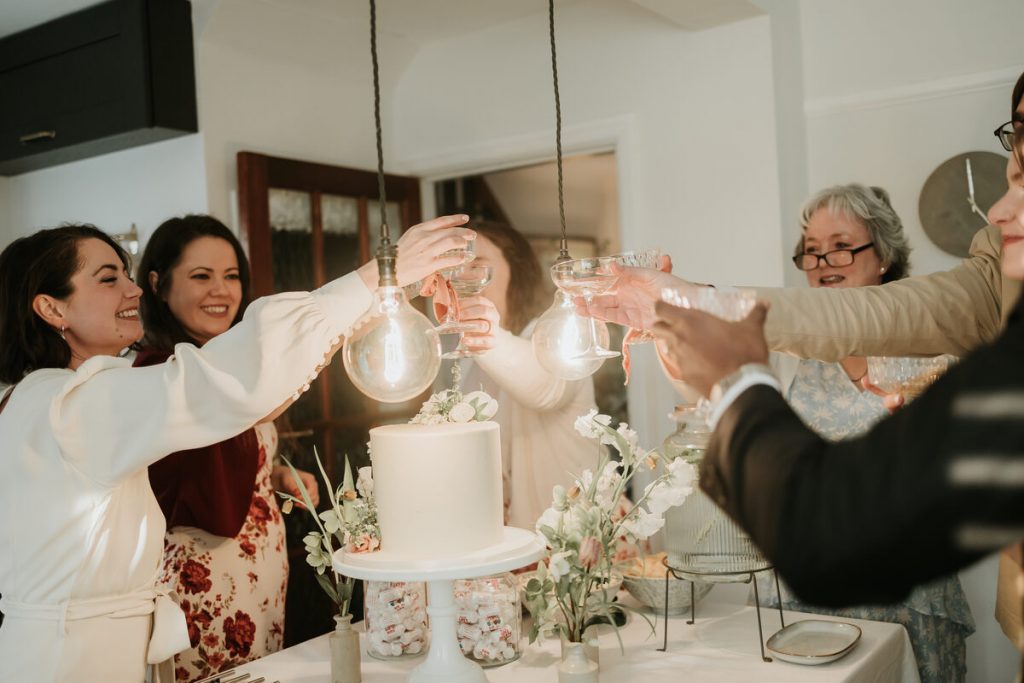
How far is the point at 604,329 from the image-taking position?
1.54 meters

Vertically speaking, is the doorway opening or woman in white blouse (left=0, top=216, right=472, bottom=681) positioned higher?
the doorway opening

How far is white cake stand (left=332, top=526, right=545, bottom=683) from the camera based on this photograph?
4.58 feet

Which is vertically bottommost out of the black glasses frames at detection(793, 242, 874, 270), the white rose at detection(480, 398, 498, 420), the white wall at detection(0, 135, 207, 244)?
the white rose at detection(480, 398, 498, 420)

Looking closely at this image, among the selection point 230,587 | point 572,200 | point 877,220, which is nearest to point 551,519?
point 230,587

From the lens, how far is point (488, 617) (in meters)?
1.79

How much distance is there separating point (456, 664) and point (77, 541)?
709 millimetres

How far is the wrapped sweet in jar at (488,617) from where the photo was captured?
1788 millimetres

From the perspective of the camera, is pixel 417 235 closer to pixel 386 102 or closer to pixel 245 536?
pixel 245 536

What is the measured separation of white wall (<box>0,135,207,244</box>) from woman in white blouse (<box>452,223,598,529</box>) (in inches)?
44.3

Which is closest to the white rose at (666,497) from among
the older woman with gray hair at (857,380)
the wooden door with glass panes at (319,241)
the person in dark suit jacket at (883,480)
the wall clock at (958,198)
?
the older woman with gray hair at (857,380)

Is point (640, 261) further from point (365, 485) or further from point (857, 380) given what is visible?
point (857, 380)

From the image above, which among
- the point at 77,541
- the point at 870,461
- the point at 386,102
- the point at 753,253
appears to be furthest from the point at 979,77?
the point at 77,541

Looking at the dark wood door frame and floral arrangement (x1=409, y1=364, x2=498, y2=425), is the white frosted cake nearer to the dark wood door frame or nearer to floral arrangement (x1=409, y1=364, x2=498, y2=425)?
floral arrangement (x1=409, y1=364, x2=498, y2=425)

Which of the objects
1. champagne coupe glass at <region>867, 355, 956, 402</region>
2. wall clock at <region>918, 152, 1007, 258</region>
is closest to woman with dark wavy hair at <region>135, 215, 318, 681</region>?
champagne coupe glass at <region>867, 355, 956, 402</region>
